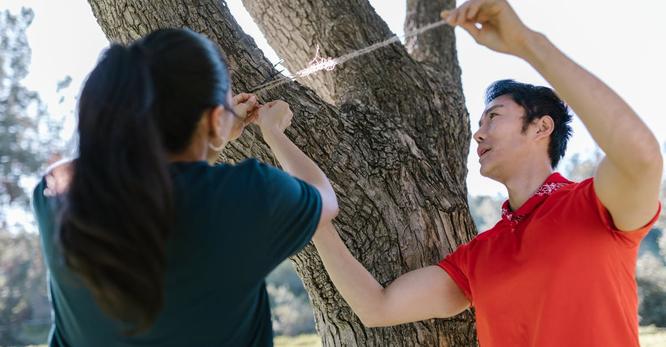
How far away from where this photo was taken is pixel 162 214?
4.22 ft

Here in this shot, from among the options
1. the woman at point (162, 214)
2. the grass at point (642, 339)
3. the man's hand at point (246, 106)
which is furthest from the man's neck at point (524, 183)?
the grass at point (642, 339)

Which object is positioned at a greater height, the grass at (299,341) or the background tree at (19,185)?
the background tree at (19,185)

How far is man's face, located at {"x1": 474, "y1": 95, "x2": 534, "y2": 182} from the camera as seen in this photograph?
2.37 meters

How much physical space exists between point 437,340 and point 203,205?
141cm

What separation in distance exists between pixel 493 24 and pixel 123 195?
103cm

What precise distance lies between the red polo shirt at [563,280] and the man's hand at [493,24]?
0.43 meters

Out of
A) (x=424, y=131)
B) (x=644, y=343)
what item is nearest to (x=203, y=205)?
(x=424, y=131)

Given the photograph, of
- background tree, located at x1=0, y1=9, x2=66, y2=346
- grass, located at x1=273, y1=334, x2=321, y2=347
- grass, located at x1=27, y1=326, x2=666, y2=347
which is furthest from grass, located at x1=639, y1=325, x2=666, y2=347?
background tree, located at x1=0, y1=9, x2=66, y2=346

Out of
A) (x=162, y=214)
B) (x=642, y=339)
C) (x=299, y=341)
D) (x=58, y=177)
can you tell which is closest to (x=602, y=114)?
(x=162, y=214)

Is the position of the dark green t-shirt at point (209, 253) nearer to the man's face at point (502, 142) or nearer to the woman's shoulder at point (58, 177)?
the woman's shoulder at point (58, 177)

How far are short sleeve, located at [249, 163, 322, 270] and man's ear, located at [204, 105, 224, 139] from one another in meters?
0.10

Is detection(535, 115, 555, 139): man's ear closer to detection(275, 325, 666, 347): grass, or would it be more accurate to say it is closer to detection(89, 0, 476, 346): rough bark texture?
detection(89, 0, 476, 346): rough bark texture

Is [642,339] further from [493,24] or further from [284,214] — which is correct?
[284,214]

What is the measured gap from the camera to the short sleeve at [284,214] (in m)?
1.44
